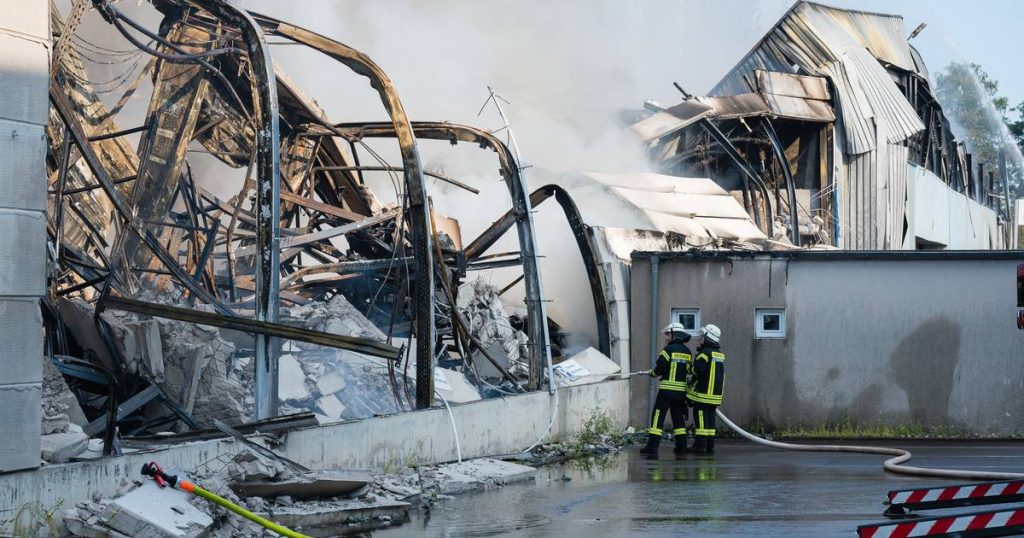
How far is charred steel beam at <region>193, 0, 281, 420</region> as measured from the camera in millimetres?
10344

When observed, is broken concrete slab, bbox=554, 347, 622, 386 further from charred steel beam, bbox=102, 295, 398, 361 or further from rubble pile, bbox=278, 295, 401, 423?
charred steel beam, bbox=102, 295, 398, 361

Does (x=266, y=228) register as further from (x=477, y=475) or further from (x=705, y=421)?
(x=705, y=421)

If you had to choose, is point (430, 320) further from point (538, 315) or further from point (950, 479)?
point (950, 479)

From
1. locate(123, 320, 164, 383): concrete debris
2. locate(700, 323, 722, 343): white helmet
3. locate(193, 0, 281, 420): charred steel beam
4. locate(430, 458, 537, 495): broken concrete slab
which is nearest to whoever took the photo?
locate(193, 0, 281, 420): charred steel beam

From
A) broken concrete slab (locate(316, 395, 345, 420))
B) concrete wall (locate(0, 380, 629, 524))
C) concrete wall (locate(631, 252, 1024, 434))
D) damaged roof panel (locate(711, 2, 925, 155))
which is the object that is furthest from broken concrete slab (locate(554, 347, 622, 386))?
damaged roof panel (locate(711, 2, 925, 155))

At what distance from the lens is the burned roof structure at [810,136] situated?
26312 mm

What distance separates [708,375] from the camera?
14.8 metres

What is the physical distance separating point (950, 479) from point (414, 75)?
19.2 meters

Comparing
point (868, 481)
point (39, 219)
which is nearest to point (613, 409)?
point (868, 481)

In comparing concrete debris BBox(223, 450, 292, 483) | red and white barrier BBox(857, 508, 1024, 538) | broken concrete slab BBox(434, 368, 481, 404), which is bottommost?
red and white barrier BBox(857, 508, 1024, 538)

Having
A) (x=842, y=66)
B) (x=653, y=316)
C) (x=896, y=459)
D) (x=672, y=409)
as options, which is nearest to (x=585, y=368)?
(x=653, y=316)

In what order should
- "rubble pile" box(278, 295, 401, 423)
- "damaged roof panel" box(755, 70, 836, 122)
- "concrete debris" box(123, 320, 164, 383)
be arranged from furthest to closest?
"damaged roof panel" box(755, 70, 836, 122) → "rubble pile" box(278, 295, 401, 423) → "concrete debris" box(123, 320, 164, 383)

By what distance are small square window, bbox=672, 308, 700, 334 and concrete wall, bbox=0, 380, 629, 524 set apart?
126cm

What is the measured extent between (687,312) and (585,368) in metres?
1.80
